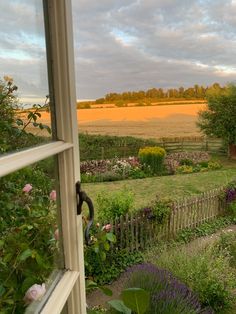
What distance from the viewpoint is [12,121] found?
2.30ft

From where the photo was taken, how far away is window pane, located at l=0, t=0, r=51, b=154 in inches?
24.9

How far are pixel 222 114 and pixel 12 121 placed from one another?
44.3 feet

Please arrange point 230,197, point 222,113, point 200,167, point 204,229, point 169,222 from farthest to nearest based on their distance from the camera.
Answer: point 222,113 < point 200,167 < point 230,197 < point 204,229 < point 169,222

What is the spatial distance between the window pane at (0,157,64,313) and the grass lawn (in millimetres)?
6903

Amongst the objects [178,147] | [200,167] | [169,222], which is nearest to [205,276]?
[169,222]

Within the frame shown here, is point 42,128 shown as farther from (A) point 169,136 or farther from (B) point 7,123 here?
(A) point 169,136

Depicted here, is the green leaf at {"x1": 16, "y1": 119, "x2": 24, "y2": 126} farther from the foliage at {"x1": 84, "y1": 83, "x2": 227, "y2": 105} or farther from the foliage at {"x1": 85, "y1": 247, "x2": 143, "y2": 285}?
the foliage at {"x1": 84, "y1": 83, "x2": 227, "y2": 105}

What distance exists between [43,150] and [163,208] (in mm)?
4397

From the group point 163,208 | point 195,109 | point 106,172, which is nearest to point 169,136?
point 195,109

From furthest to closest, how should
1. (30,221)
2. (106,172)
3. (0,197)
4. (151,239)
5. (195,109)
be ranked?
(195,109) → (106,172) → (151,239) → (30,221) → (0,197)

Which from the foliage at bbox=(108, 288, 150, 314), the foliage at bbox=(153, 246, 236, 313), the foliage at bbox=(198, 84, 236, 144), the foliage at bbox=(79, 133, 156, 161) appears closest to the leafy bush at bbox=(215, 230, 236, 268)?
the foliage at bbox=(153, 246, 236, 313)

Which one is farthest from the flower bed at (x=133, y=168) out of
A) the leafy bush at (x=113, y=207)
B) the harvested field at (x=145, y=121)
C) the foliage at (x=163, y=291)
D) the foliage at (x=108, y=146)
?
the foliage at (x=163, y=291)

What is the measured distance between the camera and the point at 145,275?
96.1 inches

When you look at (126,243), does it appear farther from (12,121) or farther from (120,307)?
(12,121)
